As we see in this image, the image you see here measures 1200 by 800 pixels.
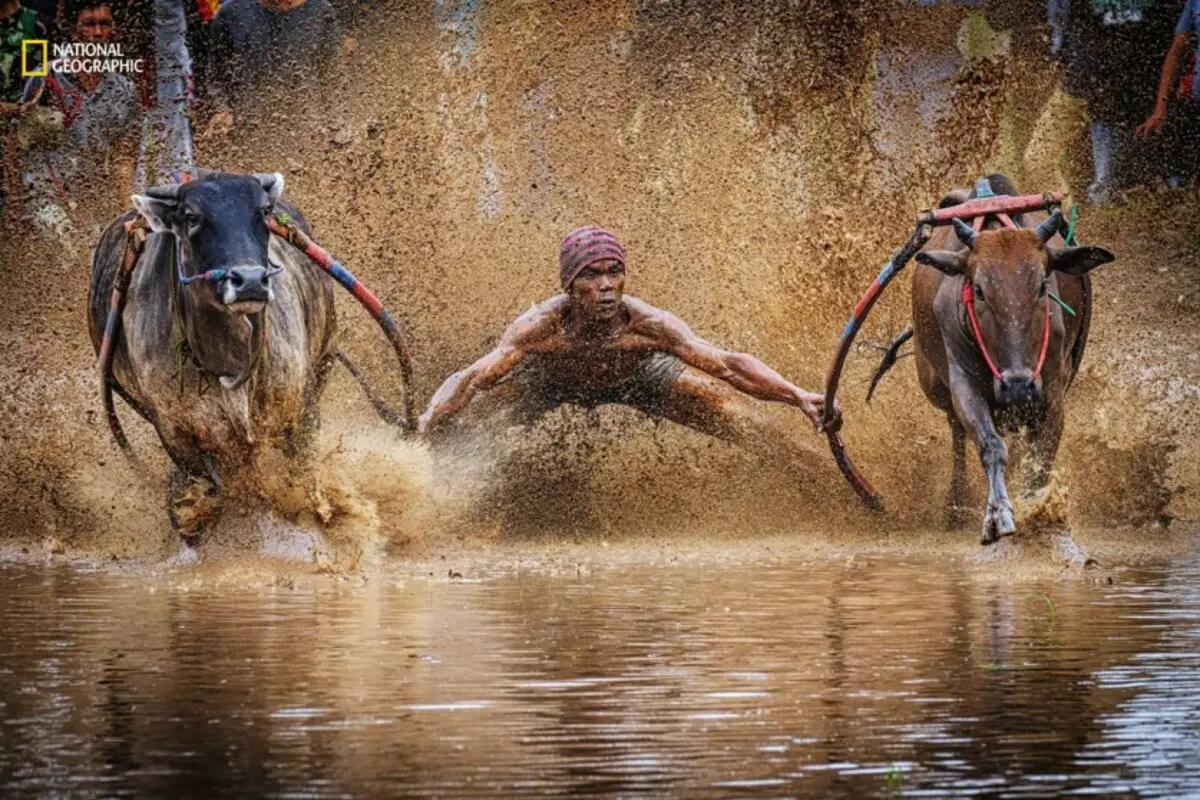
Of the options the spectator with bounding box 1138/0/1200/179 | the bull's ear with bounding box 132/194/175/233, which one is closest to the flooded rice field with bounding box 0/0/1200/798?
the spectator with bounding box 1138/0/1200/179

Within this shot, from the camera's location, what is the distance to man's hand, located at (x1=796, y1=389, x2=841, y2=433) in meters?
14.0

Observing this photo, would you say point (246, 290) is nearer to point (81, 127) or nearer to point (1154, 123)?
point (81, 127)

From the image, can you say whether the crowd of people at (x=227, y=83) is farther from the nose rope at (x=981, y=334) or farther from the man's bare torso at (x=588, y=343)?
the nose rope at (x=981, y=334)

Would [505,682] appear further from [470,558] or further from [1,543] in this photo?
[1,543]

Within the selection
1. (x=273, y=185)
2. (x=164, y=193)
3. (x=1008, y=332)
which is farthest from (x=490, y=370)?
(x=1008, y=332)

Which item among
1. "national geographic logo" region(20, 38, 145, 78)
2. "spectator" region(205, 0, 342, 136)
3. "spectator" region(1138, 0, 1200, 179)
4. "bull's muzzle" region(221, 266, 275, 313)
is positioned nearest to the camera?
"bull's muzzle" region(221, 266, 275, 313)

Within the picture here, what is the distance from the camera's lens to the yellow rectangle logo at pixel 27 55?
20562mm

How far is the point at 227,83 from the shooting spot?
20.1 m

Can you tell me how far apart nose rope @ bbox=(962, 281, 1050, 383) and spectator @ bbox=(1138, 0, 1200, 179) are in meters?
8.37

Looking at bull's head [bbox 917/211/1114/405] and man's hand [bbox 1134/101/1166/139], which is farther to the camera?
man's hand [bbox 1134/101/1166/139]

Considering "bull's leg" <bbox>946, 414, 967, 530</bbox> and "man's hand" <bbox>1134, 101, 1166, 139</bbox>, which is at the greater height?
"man's hand" <bbox>1134, 101, 1166, 139</bbox>

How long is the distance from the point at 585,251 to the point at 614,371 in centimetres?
69

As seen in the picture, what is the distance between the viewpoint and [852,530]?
14219 mm

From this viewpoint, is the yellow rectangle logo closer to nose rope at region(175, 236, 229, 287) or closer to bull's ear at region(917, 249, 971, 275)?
nose rope at region(175, 236, 229, 287)
